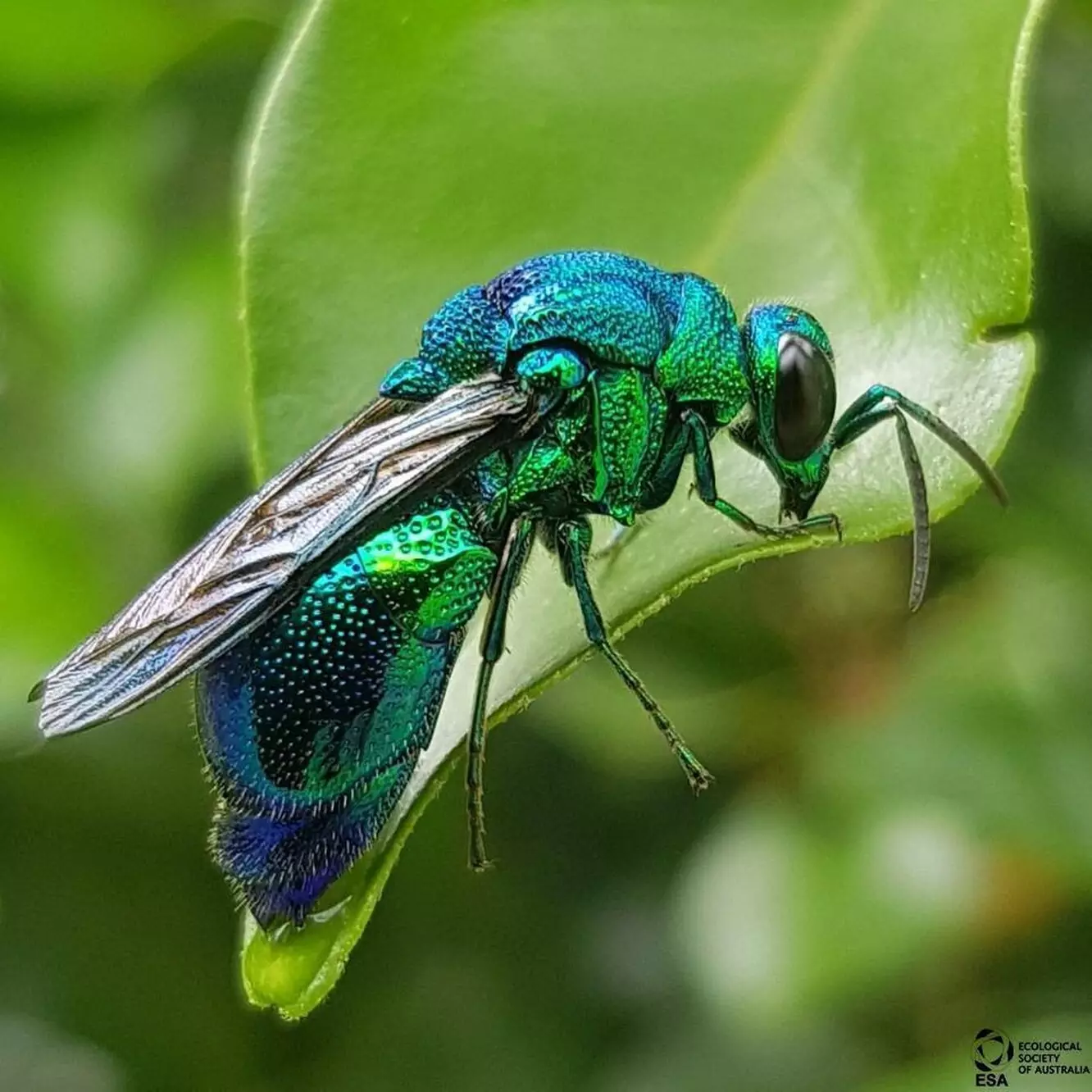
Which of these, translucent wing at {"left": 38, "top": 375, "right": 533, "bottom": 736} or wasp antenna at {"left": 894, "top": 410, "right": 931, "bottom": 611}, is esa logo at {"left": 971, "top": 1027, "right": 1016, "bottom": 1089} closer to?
wasp antenna at {"left": 894, "top": 410, "right": 931, "bottom": 611}

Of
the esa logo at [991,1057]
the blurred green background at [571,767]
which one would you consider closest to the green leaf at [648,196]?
the blurred green background at [571,767]

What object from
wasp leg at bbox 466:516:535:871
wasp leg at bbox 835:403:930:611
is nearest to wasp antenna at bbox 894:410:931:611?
wasp leg at bbox 835:403:930:611

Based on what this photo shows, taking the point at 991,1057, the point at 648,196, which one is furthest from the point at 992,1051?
the point at 648,196

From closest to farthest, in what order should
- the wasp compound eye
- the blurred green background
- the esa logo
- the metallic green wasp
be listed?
the metallic green wasp, the wasp compound eye, the esa logo, the blurred green background

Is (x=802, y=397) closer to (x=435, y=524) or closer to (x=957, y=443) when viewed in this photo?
(x=957, y=443)

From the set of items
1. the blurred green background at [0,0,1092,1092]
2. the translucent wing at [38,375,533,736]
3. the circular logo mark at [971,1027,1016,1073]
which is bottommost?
the circular logo mark at [971,1027,1016,1073]

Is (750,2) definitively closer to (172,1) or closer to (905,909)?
(172,1)

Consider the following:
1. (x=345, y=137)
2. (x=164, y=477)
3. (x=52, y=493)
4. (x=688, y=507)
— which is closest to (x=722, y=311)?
(x=688, y=507)

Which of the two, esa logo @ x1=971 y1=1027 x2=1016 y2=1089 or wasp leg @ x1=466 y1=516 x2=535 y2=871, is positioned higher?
wasp leg @ x1=466 y1=516 x2=535 y2=871
